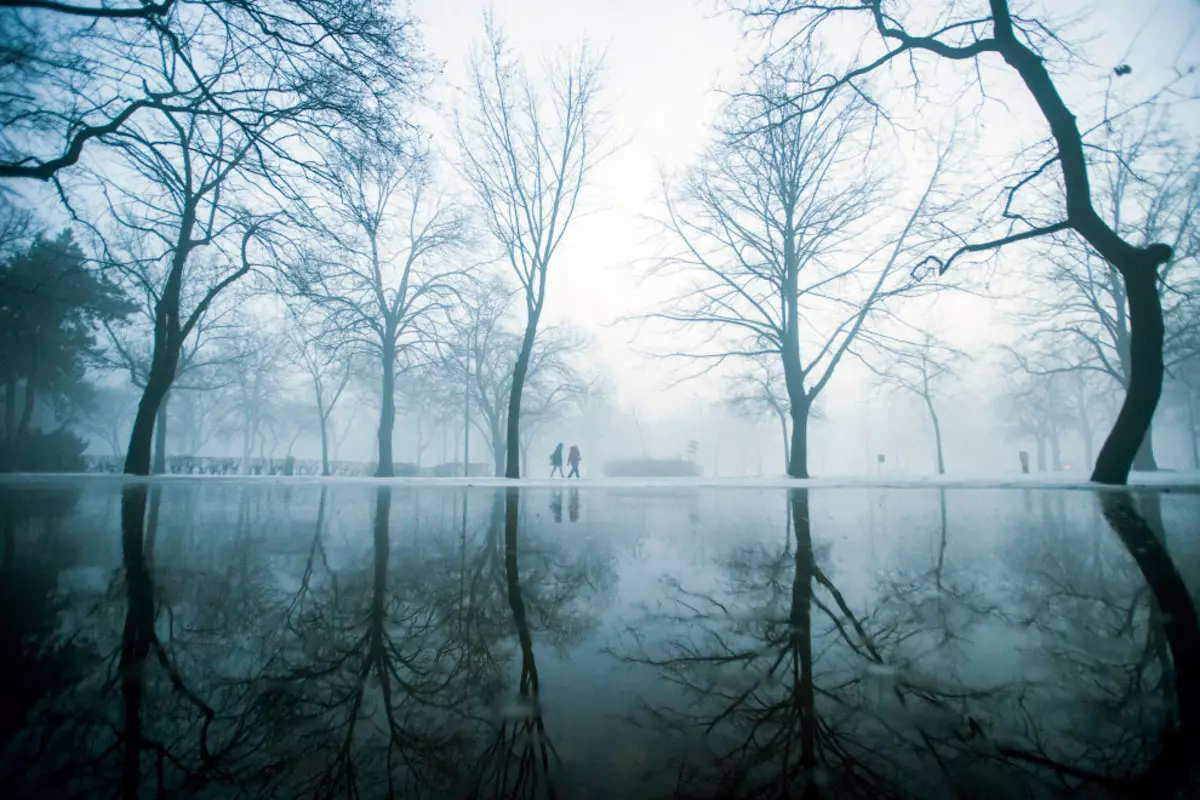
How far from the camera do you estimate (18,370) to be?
80.0ft

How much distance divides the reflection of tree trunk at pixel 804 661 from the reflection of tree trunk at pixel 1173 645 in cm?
59

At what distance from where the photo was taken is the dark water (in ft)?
3.34

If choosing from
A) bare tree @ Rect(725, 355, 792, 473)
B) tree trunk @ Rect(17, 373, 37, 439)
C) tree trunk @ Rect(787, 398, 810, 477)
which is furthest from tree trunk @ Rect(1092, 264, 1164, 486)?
tree trunk @ Rect(17, 373, 37, 439)

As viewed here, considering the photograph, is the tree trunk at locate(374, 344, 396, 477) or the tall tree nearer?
the tree trunk at locate(374, 344, 396, 477)

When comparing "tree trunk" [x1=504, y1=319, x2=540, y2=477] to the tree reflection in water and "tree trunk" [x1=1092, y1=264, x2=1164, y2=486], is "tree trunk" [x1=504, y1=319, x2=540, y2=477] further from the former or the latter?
the tree reflection in water

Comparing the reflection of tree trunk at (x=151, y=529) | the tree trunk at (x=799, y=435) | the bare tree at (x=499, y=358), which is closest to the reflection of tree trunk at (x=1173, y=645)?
the reflection of tree trunk at (x=151, y=529)

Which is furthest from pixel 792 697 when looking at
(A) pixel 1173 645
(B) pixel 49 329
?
(B) pixel 49 329

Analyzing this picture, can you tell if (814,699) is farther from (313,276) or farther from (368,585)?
(313,276)

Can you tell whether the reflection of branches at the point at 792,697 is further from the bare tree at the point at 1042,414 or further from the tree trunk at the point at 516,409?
the bare tree at the point at 1042,414

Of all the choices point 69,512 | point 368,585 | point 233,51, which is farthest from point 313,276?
point 368,585

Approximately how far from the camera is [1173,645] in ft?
5.40

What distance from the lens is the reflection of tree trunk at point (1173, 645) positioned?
1.01 meters

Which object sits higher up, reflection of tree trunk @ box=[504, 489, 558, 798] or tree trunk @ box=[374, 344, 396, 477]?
tree trunk @ box=[374, 344, 396, 477]

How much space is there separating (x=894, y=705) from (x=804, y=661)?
32 cm
